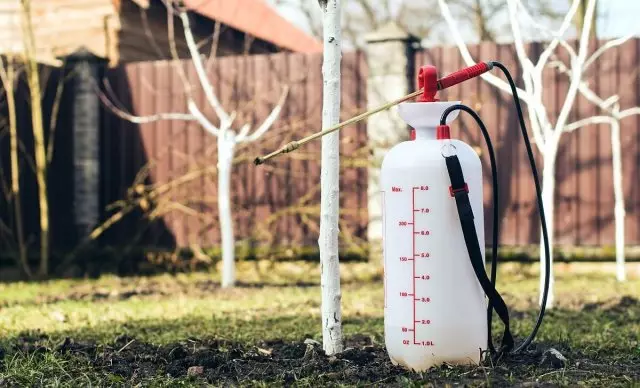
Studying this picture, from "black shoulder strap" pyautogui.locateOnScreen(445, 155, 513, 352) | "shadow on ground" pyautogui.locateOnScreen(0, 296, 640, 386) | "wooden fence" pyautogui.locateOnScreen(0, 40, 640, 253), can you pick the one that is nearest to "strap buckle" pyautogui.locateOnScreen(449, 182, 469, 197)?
"black shoulder strap" pyautogui.locateOnScreen(445, 155, 513, 352)

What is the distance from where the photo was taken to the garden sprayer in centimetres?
346

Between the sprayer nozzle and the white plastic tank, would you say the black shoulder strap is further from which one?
the sprayer nozzle

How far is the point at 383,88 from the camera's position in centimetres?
945

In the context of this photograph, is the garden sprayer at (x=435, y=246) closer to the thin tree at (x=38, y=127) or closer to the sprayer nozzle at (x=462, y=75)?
the sprayer nozzle at (x=462, y=75)

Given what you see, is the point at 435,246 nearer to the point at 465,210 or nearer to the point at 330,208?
the point at 465,210

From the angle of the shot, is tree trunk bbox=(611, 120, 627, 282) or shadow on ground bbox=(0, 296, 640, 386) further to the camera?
tree trunk bbox=(611, 120, 627, 282)

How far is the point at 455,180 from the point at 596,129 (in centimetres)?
602

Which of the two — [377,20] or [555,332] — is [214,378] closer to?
[555,332]

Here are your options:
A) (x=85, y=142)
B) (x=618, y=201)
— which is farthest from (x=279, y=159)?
(x=618, y=201)

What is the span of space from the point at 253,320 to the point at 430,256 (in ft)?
→ 9.67

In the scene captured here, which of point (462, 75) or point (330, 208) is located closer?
point (462, 75)

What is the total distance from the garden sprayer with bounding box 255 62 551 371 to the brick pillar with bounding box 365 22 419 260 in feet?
19.1

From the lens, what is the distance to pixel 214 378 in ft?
12.0

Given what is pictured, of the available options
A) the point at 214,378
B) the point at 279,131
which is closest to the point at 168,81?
the point at 279,131
